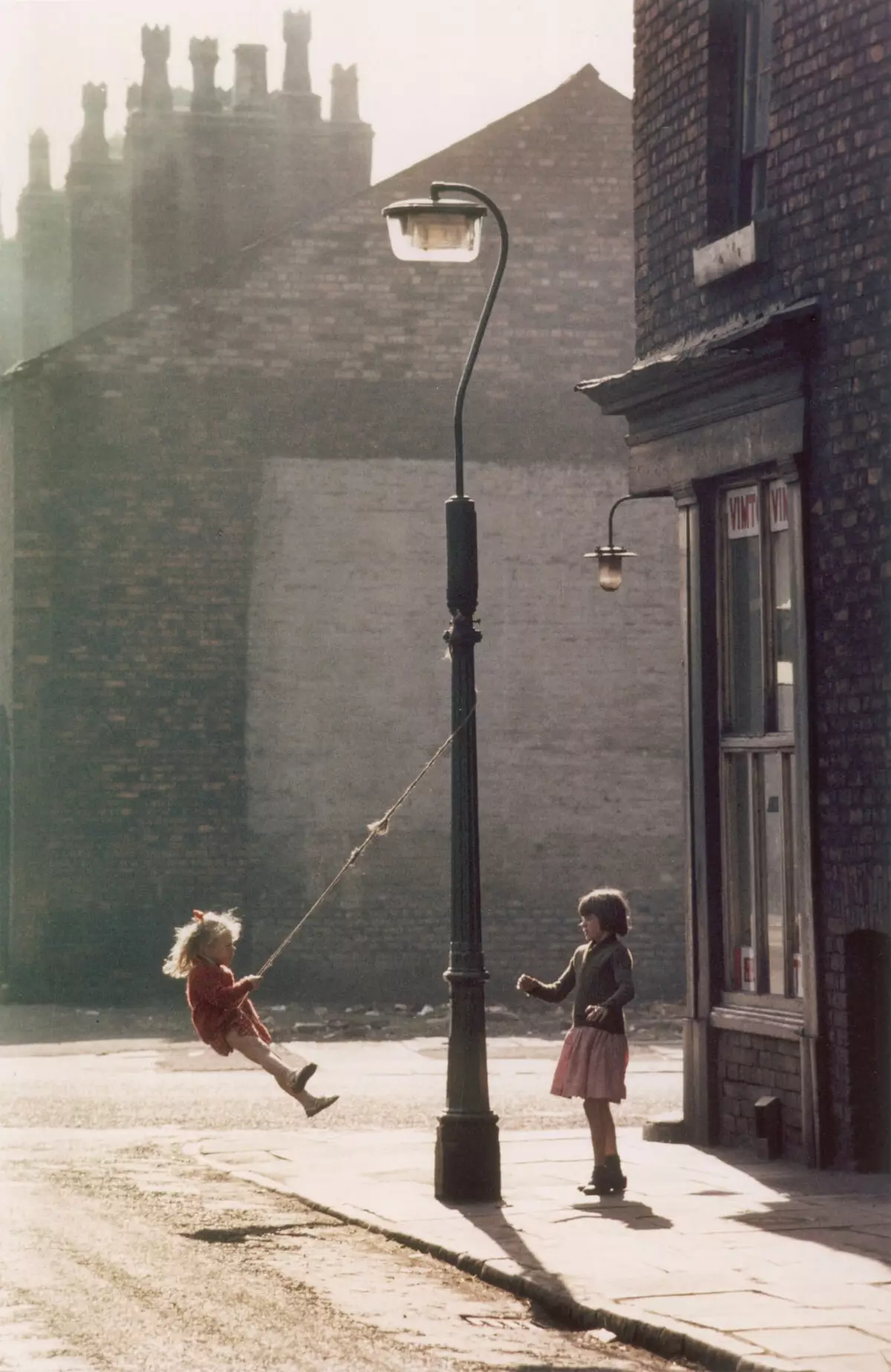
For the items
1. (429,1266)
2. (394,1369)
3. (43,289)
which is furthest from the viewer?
(43,289)

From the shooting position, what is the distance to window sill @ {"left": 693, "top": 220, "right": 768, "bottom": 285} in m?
13.1

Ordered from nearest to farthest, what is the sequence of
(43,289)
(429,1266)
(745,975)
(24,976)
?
(429,1266) < (745,975) < (24,976) < (43,289)

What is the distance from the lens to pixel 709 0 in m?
13.7

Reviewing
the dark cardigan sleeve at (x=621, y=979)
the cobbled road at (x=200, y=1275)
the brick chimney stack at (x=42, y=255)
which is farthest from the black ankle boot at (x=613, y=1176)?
the brick chimney stack at (x=42, y=255)

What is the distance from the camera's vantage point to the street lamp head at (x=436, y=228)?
37.7ft

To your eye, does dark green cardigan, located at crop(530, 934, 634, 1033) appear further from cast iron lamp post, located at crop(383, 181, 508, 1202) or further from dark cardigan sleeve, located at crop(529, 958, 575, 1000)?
cast iron lamp post, located at crop(383, 181, 508, 1202)

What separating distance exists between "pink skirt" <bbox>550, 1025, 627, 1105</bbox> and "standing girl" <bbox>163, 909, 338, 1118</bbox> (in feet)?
5.08

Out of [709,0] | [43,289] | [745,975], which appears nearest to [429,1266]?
[745,975]

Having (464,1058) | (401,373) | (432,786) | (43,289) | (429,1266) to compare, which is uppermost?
(43,289)

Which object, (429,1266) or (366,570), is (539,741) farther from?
(429,1266)

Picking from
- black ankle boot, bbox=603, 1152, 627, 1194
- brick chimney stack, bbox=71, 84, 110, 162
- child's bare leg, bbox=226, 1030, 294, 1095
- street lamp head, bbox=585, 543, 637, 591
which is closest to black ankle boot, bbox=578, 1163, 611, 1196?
black ankle boot, bbox=603, 1152, 627, 1194

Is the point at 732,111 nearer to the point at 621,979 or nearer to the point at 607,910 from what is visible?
the point at 607,910

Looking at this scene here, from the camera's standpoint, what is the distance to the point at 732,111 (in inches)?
543

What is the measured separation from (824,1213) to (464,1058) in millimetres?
1995
